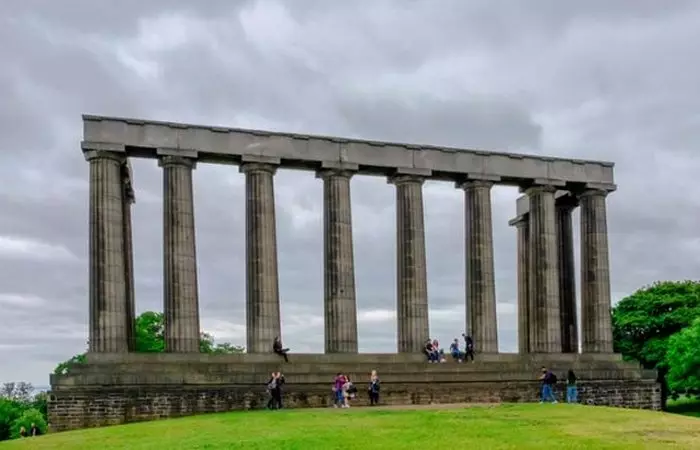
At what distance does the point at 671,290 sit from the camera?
9169 centimetres

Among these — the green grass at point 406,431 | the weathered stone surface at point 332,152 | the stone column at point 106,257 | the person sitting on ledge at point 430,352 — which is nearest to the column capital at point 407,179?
the weathered stone surface at point 332,152

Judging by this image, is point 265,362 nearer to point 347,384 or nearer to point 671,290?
point 347,384

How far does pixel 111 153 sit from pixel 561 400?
106ft

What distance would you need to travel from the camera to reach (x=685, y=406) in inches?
3642

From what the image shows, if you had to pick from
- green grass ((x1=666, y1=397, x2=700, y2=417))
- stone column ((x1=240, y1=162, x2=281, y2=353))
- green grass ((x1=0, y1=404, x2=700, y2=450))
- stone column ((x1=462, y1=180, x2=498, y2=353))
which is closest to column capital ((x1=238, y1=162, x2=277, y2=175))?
stone column ((x1=240, y1=162, x2=281, y2=353))

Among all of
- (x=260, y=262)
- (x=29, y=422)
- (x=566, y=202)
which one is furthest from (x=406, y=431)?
(x=29, y=422)

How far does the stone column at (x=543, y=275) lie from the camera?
217 feet

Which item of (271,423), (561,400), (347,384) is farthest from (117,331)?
(561,400)

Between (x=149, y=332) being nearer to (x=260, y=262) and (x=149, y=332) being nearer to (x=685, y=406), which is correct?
(x=260, y=262)

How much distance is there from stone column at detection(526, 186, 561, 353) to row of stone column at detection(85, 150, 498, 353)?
416 centimetres

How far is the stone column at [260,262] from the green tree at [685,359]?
38222 mm

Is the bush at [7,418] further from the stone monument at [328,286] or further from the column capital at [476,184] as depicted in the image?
the column capital at [476,184]

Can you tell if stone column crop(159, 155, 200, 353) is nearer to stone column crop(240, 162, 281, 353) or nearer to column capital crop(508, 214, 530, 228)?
stone column crop(240, 162, 281, 353)

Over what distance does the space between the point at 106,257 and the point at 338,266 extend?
1488cm
